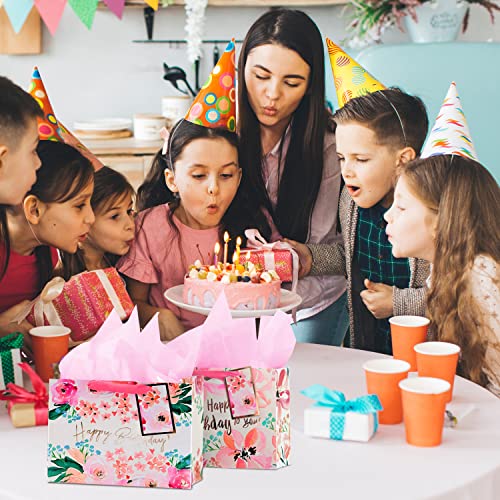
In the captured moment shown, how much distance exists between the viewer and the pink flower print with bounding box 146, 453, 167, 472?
118cm

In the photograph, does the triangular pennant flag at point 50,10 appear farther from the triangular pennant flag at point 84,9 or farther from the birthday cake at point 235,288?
the birthday cake at point 235,288

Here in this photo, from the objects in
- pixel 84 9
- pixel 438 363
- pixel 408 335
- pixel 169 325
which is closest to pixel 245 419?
pixel 438 363

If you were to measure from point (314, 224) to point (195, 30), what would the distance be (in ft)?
7.33

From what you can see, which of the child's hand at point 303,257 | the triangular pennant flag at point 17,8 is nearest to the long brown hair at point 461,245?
A: the child's hand at point 303,257

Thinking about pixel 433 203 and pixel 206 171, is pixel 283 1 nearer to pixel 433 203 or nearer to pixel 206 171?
pixel 206 171

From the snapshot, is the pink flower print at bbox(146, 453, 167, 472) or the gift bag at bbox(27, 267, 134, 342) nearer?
the pink flower print at bbox(146, 453, 167, 472)

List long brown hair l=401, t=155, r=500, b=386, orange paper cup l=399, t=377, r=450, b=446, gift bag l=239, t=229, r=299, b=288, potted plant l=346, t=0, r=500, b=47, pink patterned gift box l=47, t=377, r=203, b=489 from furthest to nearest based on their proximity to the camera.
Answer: potted plant l=346, t=0, r=500, b=47 → gift bag l=239, t=229, r=299, b=288 → long brown hair l=401, t=155, r=500, b=386 → orange paper cup l=399, t=377, r=450, b=446 → pink patterned gift box l=47, t=377, r=203, b=489

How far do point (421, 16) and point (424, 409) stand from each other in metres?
2.68

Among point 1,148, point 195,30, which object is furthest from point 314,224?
point 195,30

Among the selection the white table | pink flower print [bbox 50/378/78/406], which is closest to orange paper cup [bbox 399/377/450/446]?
the white table

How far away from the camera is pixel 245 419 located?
1.22 meters

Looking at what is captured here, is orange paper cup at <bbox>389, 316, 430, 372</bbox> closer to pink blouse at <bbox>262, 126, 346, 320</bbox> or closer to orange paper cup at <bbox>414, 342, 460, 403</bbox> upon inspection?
orange paper cup at <bbox>414, 342, 460, 403</bbox>

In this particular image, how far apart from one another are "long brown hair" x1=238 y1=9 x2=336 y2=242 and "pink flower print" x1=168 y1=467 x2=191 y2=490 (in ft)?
3.42

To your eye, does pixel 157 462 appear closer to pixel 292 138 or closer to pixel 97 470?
pixel 97 470
